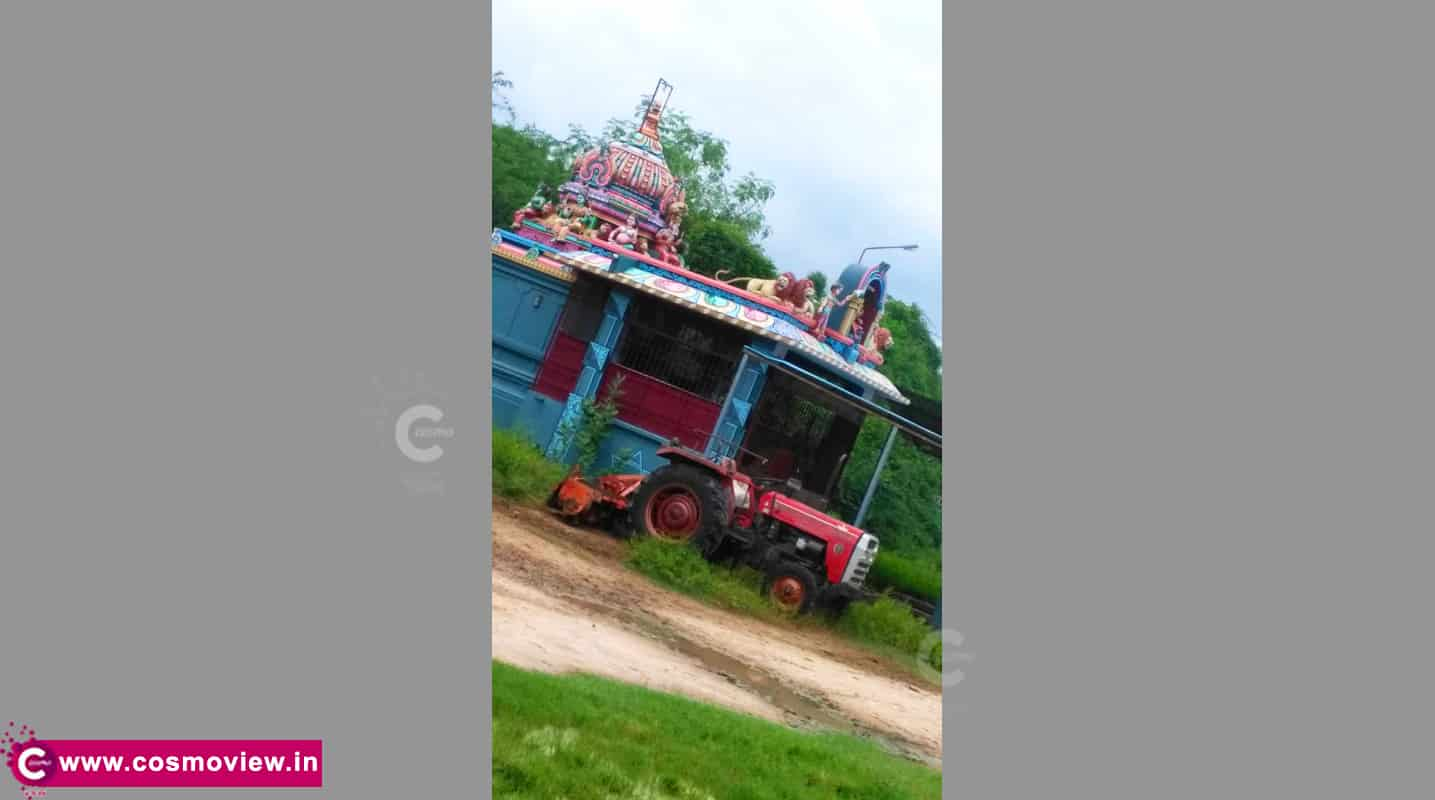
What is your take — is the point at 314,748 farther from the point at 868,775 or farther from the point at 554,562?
the point at 868,775

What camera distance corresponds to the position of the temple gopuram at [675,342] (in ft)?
23.3

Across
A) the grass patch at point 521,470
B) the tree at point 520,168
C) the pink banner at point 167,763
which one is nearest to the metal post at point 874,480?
the grass patch at point 521,470

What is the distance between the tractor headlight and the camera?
24.4 ft

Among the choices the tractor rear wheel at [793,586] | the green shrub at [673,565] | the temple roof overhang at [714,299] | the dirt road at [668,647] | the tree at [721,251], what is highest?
the tree at [721,251]

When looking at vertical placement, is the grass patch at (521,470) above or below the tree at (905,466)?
below

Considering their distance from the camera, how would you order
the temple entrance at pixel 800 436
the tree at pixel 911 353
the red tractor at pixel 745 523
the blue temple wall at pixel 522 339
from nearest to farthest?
the blue temple wall at pixel 522 339
the tree at pixel 911 353
the red tractor at pixel 745 523
the temple entrance at pixel 800 436

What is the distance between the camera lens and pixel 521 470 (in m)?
6.74

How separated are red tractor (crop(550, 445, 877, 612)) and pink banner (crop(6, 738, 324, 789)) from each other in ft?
8.65

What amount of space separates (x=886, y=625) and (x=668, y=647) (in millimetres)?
1654

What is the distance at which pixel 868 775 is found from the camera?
5516mm

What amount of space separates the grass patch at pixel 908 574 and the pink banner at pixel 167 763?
3603 mm

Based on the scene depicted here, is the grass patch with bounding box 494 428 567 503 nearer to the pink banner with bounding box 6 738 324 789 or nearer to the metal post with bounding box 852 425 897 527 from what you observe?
the metal post with bounding box 852 425 897 527
